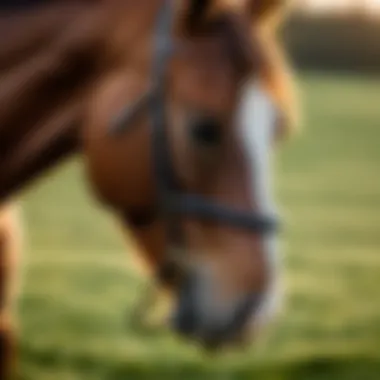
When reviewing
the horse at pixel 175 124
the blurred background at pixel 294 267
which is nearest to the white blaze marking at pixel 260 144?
the horse at pixel 175 124

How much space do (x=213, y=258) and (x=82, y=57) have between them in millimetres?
151

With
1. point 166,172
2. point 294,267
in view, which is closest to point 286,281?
point 294,267

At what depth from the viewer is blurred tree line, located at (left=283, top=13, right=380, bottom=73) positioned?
2.23 ft

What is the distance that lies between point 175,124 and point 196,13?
2.7 inches

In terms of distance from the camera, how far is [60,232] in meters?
0.72

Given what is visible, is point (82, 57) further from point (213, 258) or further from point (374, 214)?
point (374, 214)

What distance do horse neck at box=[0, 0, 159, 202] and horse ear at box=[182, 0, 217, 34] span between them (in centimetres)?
3

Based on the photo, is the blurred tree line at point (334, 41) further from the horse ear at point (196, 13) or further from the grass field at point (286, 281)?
the horse ear at point (196, 13)

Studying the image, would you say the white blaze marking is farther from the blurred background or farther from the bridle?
the blurred background

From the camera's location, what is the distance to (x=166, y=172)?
1.79ft

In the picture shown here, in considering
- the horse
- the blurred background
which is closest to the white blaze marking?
the horse

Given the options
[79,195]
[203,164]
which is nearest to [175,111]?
[203,164]

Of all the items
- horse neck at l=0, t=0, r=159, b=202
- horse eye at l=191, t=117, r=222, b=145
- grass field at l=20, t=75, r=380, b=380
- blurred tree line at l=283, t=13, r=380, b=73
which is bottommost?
grass field at l=20, t=75, r=380, b=380

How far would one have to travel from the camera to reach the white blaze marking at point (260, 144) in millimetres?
525
